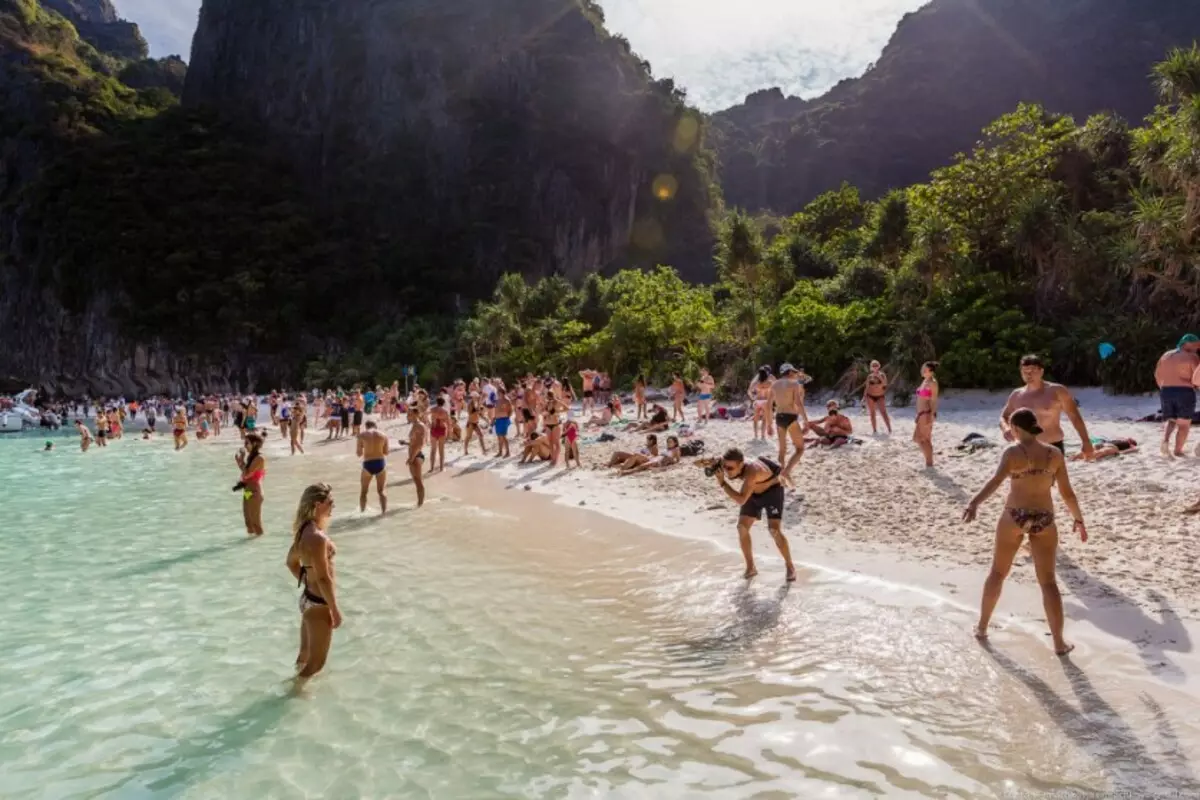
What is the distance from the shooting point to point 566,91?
68125mm

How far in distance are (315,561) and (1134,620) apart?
592 centimetres

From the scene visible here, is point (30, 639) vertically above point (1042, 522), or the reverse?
point (1042, 522)

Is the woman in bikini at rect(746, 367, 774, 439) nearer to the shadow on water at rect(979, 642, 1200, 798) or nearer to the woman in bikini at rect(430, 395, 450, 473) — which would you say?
the woman in bikini at rect(430, 395, 450, 473)

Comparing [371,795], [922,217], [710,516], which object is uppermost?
[922,217]

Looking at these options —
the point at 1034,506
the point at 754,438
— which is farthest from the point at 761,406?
the point at 1034,506

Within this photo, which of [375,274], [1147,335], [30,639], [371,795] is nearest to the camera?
[371,795]

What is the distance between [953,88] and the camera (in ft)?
286

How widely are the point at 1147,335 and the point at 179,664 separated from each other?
18.9 m

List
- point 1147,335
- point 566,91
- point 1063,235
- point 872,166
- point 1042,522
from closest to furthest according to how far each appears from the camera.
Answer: point 1042,522 → point 1147,335 → point 1063,235 → point 566,91 → point 872,166

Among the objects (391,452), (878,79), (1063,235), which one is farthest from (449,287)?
(878,79)

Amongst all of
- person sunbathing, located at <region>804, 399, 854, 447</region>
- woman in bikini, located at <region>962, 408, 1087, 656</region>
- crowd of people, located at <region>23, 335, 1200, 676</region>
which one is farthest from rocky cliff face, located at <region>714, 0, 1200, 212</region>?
woman in bikini, located at <region>962, 408, 1087, 656</region>

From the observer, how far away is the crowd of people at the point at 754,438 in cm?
479

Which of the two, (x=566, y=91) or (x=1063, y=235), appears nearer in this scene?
(x=1063, y=235)

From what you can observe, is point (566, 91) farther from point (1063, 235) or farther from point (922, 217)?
point (1063, 235)
